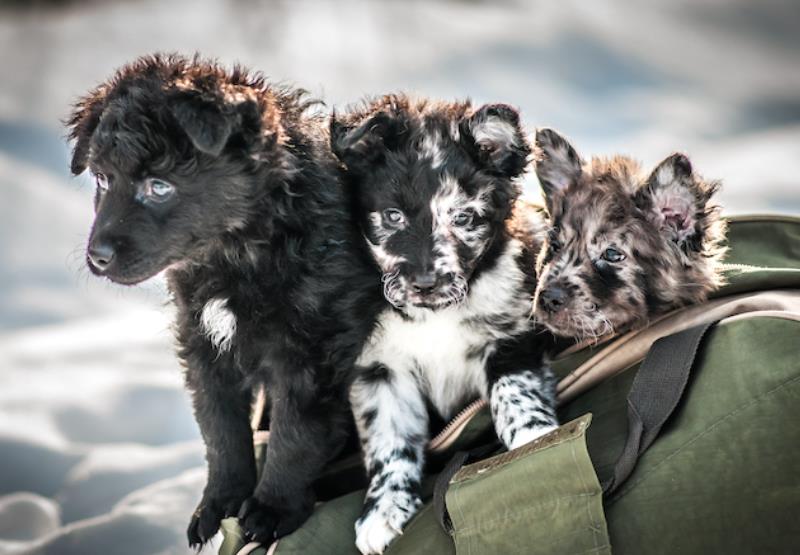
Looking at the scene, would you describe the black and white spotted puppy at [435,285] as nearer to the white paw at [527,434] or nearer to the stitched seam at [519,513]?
the white paw at [527,434]

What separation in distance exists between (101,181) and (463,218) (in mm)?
1102

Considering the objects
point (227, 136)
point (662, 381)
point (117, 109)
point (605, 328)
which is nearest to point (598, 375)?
point (605, 328)

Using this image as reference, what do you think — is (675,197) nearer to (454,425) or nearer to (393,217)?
(393,217)

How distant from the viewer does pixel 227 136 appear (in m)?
2.42

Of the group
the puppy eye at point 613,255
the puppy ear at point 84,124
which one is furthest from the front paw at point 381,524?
the puppy ear at point 84,124

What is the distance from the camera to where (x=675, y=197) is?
8.83 ft

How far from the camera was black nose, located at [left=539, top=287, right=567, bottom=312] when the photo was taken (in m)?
2.64

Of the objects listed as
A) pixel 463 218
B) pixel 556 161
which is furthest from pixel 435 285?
pixel 556 161

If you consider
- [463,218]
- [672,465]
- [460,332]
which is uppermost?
[463,218]

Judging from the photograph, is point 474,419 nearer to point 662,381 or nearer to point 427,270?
point 427,270

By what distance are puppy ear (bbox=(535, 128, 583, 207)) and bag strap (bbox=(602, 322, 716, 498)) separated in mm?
747

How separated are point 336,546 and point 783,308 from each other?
56.8 inches

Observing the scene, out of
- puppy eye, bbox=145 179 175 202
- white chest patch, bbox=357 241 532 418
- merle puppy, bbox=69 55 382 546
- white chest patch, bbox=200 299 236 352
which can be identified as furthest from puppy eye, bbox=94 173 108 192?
white chest patch, bbox=357 241 532 418

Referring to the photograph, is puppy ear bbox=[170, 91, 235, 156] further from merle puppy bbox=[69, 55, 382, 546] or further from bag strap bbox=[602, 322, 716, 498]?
bag strap bbox=[602, 322, 716, 498]
